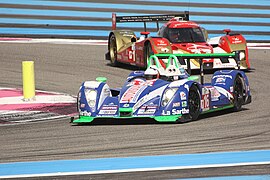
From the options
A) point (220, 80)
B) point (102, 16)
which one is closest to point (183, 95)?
point (220, 80)

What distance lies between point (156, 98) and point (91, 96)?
1.00 metres

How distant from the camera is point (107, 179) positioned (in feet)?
26.3

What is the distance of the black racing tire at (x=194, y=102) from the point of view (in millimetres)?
11914

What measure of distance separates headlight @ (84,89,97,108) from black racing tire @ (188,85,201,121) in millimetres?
1403

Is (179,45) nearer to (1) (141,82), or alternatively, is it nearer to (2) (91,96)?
(1) (141,82)

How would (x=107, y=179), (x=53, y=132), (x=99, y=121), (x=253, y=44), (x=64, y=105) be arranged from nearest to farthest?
(x=107, y=179), (x=53, y=132), (x=99, y=121), (x=64, y=105), (x=253, y=44)

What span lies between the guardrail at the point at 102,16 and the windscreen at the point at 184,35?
22.4 ft

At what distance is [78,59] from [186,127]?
981 centimetres

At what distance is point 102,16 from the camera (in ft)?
85.8

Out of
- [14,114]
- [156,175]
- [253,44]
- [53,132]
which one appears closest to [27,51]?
[253,44]

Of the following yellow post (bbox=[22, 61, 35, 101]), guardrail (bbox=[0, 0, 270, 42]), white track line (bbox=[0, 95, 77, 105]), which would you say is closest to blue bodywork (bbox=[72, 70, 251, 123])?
white track line (bbox=[0, 95, 77, 105])

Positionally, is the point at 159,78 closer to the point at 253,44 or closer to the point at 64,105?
the point at 64,105

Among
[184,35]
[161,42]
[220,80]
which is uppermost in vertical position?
[184,35]

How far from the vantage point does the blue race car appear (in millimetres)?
11648
